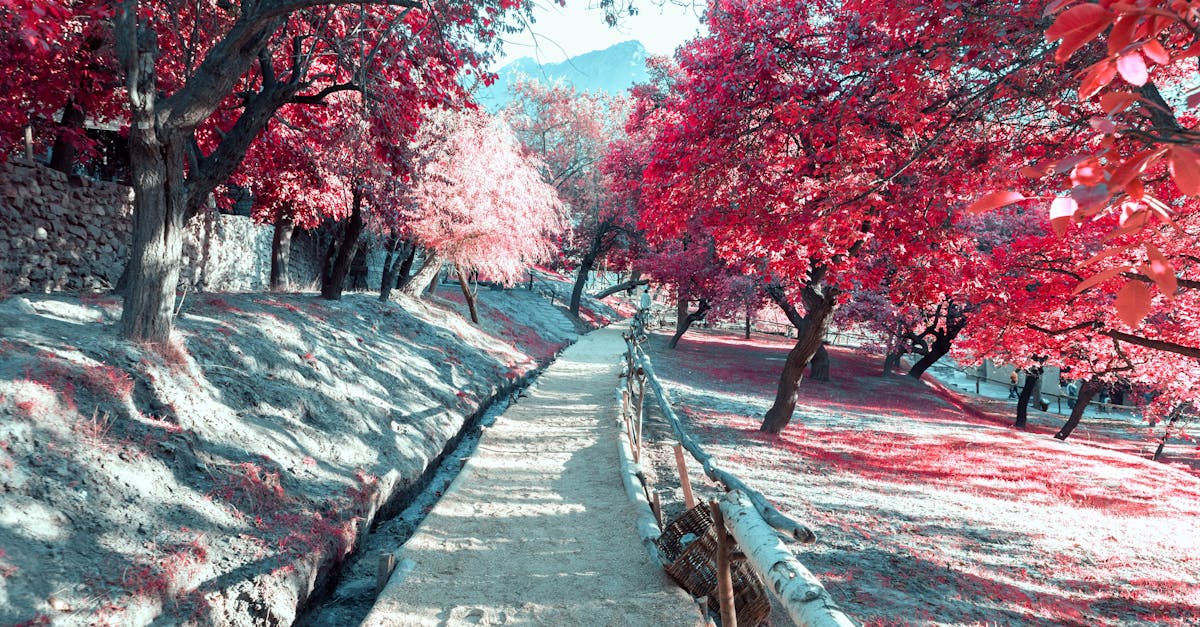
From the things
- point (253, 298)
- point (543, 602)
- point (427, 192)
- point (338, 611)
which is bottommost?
point (338, 611)

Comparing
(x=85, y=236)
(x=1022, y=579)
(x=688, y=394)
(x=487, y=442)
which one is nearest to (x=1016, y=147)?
(x=1022, y=579)

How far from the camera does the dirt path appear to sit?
4.45 m

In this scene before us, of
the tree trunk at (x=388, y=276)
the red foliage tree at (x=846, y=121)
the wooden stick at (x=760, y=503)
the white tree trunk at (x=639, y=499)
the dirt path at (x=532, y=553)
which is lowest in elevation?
the dirt path at (x=532, y=553)

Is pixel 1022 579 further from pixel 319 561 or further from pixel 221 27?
pixel 221 27

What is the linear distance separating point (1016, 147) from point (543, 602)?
6.95m

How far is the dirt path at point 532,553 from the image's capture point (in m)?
4.45

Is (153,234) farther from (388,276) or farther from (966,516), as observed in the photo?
(388,276)

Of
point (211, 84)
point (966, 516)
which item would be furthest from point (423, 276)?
point (966, 516)

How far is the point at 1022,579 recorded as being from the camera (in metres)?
5.75

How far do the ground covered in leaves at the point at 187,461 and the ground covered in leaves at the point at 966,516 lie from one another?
14.1ft

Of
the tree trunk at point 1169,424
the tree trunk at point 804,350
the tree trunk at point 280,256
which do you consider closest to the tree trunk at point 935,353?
the tree trunk at point 1169,424

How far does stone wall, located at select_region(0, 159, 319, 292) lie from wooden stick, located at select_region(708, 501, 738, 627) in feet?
31.8

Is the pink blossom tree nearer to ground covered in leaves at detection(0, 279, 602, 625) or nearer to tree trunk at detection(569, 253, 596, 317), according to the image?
ground covered in leaves at detection(0, 279, 602, 625)

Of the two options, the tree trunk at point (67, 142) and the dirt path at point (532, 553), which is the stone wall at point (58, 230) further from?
the dirt path at point (532, 553)
